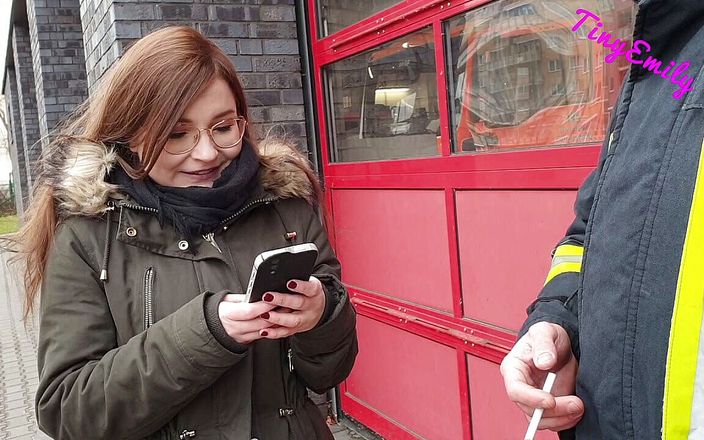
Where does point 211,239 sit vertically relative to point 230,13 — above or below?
below

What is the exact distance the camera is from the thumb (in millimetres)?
1098

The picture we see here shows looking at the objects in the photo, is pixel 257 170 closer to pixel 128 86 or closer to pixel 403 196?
pixel 128 86

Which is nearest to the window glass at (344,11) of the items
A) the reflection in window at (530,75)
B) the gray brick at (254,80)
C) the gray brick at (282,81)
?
the gray brick at (282,81)

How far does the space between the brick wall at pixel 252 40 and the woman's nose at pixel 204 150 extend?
6.03 feet

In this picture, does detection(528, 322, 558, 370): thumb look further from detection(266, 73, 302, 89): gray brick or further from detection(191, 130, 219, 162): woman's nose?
detection(266, 73, 302, 89): gray brick

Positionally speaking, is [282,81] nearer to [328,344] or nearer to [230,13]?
[230,13]

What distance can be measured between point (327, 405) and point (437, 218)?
1567mm

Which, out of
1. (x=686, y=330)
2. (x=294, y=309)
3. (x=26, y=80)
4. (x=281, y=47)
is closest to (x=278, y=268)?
(x=294, y=309)

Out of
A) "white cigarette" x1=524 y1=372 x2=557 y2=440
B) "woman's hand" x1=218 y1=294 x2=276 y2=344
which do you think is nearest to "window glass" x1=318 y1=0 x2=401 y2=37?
"woman's hand" x1=218 y1=294 x2=276 y2=344

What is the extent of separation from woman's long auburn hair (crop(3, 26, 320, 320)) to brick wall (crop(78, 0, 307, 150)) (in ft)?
5.90

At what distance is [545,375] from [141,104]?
108 cm

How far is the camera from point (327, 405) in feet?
13.0

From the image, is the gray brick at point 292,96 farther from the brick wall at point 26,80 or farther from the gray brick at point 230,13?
the brick wall at point 26,80

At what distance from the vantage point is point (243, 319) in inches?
54.4
